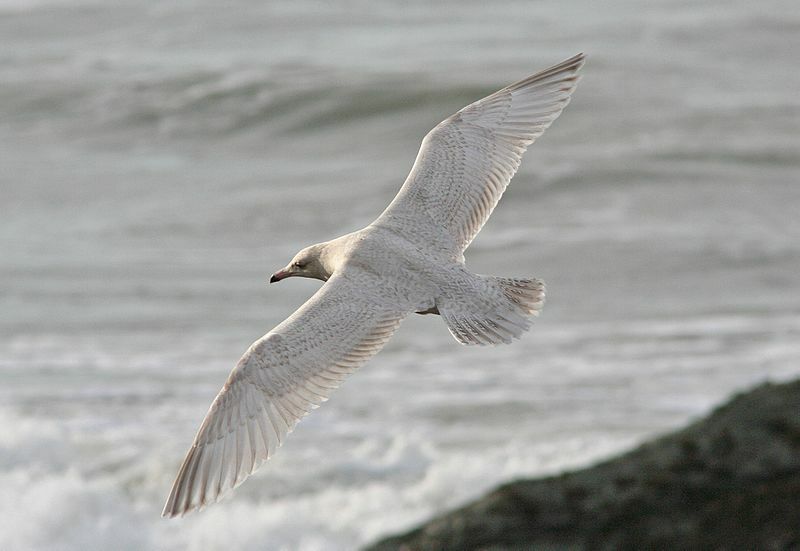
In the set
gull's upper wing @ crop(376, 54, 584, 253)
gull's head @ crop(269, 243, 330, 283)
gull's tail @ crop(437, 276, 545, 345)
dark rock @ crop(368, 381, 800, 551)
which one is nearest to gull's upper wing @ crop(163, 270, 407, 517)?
gull's tail @ crop(437, 276, 545, 345)

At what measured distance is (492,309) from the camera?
579 cm

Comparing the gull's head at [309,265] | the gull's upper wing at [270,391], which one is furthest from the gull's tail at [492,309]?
the gull's head at [309,265]

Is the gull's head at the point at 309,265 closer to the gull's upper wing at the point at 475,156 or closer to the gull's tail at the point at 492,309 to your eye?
the gull's upper wing at the point at 475,156

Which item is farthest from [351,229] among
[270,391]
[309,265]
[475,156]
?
[270,391]

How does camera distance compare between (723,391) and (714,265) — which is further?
(714,265)

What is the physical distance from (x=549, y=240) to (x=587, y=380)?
3.65 meters

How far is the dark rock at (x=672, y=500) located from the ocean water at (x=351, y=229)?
501cm

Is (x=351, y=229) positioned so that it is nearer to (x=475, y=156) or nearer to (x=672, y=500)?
(x=475, y=156)

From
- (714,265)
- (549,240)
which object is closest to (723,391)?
(714,265)

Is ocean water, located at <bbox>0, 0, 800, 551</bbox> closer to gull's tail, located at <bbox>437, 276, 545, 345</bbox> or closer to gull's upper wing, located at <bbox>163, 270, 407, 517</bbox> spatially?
gull's tail, located at <bbox>437, 276, 545, 345</bbox>

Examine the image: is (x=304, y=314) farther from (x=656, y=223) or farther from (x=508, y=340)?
(x=656, y=223)

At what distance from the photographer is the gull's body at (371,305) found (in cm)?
541

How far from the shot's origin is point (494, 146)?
696 centimetres

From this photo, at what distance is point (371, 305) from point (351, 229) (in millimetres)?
9087
